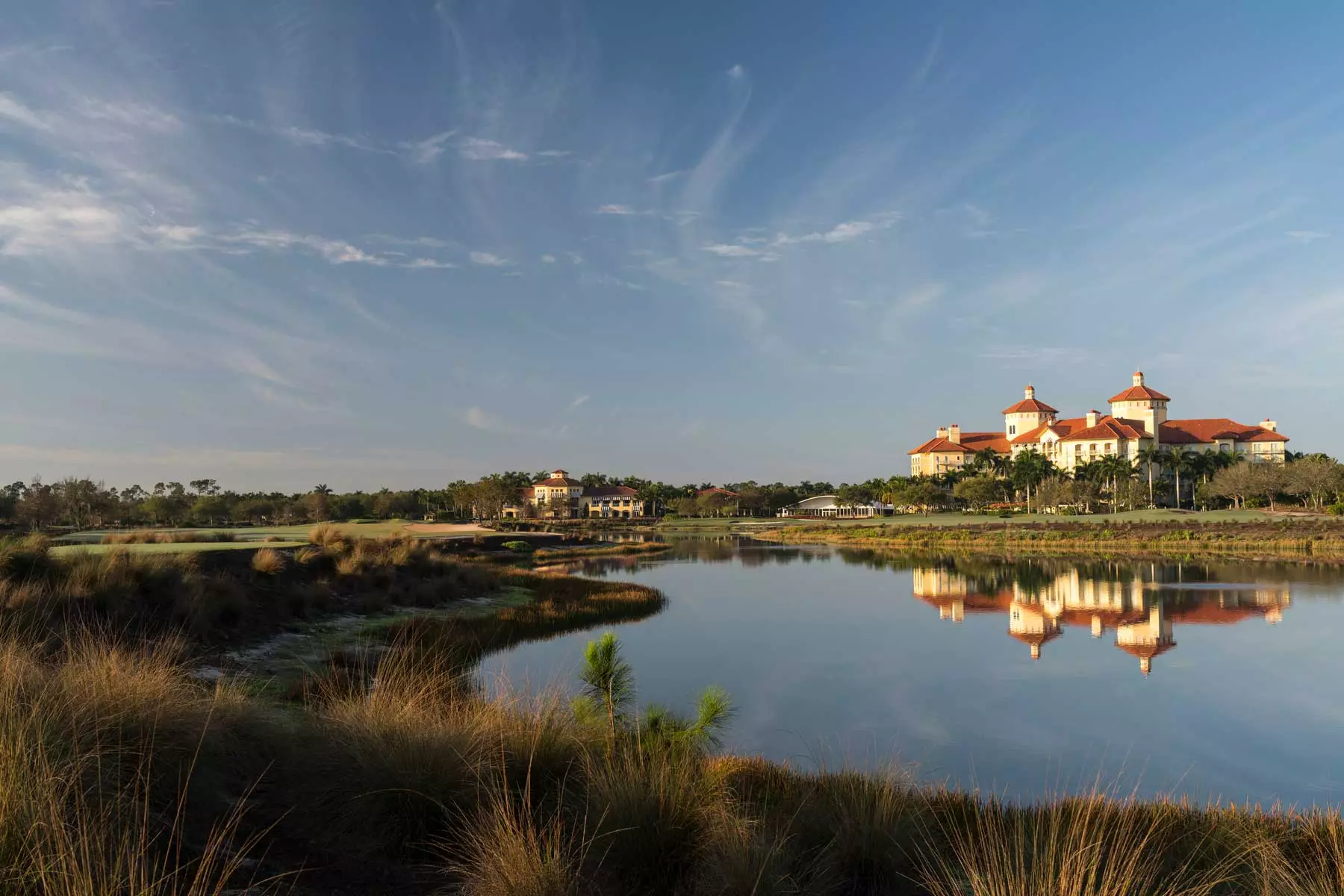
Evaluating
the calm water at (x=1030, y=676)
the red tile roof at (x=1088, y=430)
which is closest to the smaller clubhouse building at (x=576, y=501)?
the red tile roof at (x=1088, y=430)

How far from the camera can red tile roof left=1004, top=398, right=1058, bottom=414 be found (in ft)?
483

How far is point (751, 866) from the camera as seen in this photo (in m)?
4.55

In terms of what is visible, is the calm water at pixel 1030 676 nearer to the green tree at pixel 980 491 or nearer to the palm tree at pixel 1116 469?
the palm tree at pixel 1116 469

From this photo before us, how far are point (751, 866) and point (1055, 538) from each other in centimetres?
6471

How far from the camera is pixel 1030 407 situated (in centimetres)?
14775

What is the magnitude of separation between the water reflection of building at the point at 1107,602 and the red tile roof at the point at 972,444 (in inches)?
4597

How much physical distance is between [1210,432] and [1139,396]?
15.7 m

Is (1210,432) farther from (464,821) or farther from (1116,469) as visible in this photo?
(464,821)

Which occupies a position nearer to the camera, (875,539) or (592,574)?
(592,574)

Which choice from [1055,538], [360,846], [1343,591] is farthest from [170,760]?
[1055,538]

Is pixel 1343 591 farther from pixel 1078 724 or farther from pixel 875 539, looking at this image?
pixel 875 539

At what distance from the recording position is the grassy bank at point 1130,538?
161ft

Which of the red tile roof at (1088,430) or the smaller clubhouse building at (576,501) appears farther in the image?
the smaller clubhouse building at (576,501)

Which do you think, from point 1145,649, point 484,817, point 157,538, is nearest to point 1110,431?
point 1145,649
